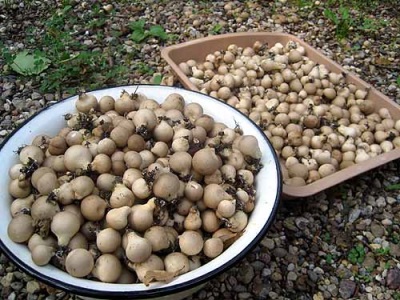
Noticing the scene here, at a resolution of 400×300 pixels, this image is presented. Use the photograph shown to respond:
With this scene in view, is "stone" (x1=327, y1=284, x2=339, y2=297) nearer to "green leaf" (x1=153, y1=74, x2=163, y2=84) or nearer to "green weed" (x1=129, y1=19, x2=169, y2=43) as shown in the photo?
"green leaf" (x1=153, y1=74, x2=163, y2=84)

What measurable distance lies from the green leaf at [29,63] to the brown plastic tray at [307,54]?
0.78 m

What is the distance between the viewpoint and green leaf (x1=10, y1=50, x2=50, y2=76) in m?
3.01

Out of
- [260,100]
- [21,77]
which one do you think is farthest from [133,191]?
[21,77]

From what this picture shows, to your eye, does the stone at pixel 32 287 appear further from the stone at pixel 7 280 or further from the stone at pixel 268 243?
the stone at pixel 268 243

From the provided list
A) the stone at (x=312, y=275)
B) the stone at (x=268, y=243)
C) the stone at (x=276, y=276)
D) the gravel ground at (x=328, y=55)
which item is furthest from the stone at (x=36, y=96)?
the stone at (x=312, y=275)

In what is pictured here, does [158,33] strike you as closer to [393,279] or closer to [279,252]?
[279,252]

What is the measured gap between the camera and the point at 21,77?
3.05 meters

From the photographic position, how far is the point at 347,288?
2.02m

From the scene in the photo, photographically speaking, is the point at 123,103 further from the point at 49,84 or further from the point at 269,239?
the point at 49,84

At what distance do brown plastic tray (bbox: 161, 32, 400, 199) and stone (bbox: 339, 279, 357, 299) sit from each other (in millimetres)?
408

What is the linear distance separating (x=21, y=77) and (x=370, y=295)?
2387 mm

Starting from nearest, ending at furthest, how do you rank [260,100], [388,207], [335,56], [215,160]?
[215,160]
[388,207]
[260,100]
[335,56]

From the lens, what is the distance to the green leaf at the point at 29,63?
3.01 meters

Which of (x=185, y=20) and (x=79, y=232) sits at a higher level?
(x=79, y=232)
